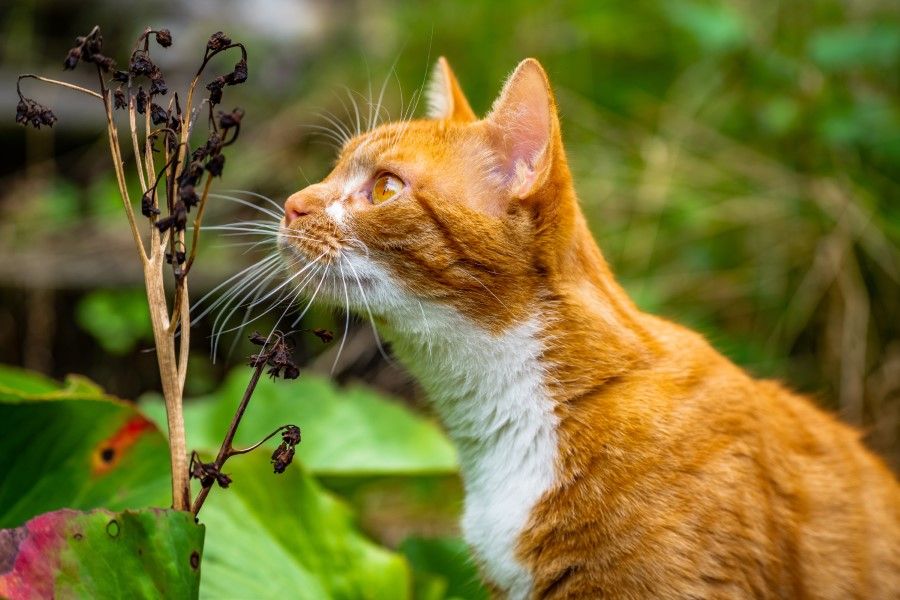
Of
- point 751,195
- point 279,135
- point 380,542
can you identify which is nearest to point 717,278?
point 751,195

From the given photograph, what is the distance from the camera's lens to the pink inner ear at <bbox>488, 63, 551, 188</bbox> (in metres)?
1.68

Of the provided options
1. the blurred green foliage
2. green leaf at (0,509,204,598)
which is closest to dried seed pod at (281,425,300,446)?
green leaf at (0,509,204,598)

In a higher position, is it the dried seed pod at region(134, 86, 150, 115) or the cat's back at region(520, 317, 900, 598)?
the dried seed pod at region(134, 86, 150, 115)

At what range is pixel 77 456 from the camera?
188cm

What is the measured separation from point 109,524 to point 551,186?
95 centimetres

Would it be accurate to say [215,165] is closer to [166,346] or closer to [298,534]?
[166,346]

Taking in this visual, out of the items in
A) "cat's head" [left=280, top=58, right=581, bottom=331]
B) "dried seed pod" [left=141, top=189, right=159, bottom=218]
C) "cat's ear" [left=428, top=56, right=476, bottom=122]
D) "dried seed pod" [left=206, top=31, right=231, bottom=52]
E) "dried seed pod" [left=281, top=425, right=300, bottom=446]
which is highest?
"dried seed pod" [left=206, top=31, right=231, bottom=52]

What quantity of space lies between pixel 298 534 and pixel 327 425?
65cm

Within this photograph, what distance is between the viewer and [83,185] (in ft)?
15.2

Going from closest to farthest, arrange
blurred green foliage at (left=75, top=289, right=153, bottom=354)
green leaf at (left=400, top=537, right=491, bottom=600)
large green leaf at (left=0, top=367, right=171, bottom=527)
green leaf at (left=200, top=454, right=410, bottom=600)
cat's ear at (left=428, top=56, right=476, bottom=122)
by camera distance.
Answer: large green leaf at (left=0, top=367, right=171, bottom=527)
green leaf at (left=200, top=454, right=410, bottom=600)
cat's ear at (left=428, top=56, right=476, bottom=122)
green leaf at (left=400, top=537, right=491, bottom=600)
blurred green foliage at (left=75, top=289, right=153, bottom=354)

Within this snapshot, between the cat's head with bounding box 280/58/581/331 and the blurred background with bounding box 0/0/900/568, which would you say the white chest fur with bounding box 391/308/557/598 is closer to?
the cat's head with bounding box 280/58/581/331

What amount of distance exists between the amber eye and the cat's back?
0.54 m

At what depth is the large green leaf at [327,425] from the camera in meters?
2.65

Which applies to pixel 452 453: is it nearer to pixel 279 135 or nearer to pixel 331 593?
pixel 331 593
